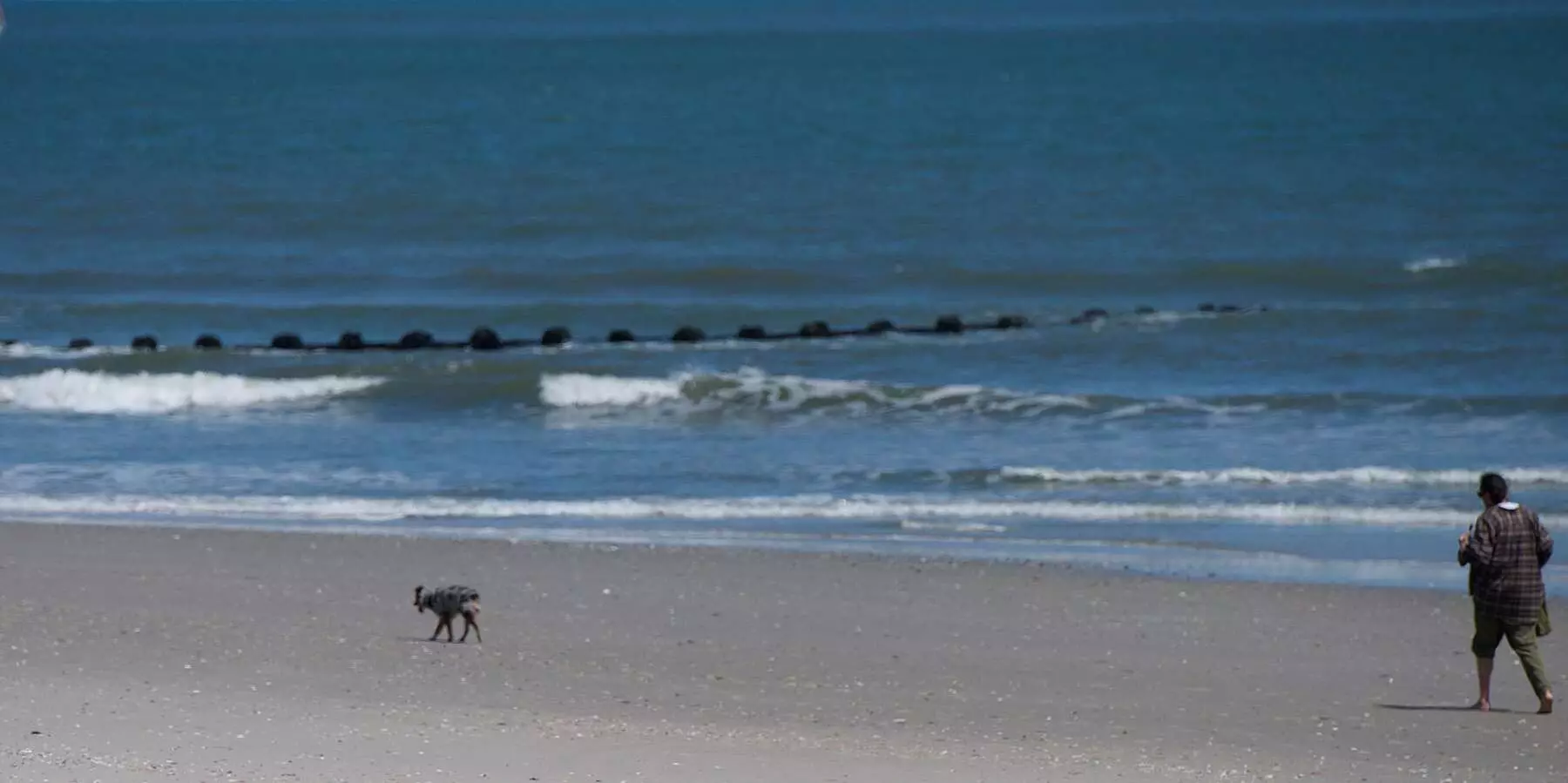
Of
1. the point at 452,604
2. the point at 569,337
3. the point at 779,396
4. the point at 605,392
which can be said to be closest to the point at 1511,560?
the point at 452,604

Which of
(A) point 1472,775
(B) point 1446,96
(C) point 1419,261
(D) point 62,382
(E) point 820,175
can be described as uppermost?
(B) point 1446,96

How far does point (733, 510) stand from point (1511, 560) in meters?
6.91

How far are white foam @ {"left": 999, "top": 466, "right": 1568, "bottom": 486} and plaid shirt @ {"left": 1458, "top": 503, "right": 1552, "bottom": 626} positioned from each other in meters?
6.83

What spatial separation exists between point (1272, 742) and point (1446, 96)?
219ft

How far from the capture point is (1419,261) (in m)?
32.7

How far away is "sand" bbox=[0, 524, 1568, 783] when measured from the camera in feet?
26.1

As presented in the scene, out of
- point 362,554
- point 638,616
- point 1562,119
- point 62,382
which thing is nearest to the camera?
point 638,616

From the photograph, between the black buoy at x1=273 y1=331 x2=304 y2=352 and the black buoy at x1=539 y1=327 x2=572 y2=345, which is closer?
the black buoy at x1=273 y1=331 x2=304 y2=352

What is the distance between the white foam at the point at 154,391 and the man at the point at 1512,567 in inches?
580

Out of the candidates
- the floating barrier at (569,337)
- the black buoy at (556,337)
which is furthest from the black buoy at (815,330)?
the black buoy at (556,337)

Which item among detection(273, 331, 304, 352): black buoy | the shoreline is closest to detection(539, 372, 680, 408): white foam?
detection(273, 331, 304, 352): black buoy

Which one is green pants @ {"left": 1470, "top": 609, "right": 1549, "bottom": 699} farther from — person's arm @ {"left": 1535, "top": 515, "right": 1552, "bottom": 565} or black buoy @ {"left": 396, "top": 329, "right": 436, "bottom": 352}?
black buoy @ {"left": 396, "top": 329, "right": 436, "bottom": 352}

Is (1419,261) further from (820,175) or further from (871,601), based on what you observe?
(871,601)

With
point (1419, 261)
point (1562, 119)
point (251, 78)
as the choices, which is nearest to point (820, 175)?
point (1419, 261)
